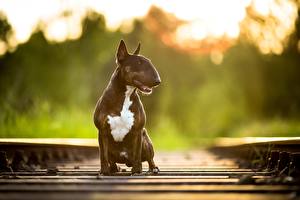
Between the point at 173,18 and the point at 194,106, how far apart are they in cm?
844

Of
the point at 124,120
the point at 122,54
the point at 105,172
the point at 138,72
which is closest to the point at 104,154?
the point at 105,172

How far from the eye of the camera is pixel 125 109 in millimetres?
5637

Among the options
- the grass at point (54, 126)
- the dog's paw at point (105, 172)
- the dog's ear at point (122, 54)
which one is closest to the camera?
the dog's paw at point (105, 172)

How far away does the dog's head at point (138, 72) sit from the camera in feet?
18.3

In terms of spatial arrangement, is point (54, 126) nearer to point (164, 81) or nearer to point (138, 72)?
point (138, 72)

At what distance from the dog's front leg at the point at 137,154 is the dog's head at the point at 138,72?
420mm

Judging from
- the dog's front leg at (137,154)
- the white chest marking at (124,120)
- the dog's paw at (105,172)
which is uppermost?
the white chest marking at (124,120)

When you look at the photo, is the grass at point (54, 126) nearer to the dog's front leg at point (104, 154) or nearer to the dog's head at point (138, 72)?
the dog's front leg at point (104, 154)

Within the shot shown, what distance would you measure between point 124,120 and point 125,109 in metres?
0.09

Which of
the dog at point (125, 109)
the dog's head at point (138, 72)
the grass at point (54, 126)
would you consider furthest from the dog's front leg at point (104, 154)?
the grass at point (54, 126)

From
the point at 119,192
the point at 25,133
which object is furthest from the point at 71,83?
the point at 119,192

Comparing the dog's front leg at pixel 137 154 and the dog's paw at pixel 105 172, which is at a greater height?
the dog's front leg at pixel 137 154

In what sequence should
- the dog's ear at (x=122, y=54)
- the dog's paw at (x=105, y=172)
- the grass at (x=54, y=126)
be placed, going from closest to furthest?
the dog's paw at (x=105, y=172), the dog's ear at (x=122, y=54), the grass at (x=54, y=126)

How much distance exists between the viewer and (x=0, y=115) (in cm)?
1046
